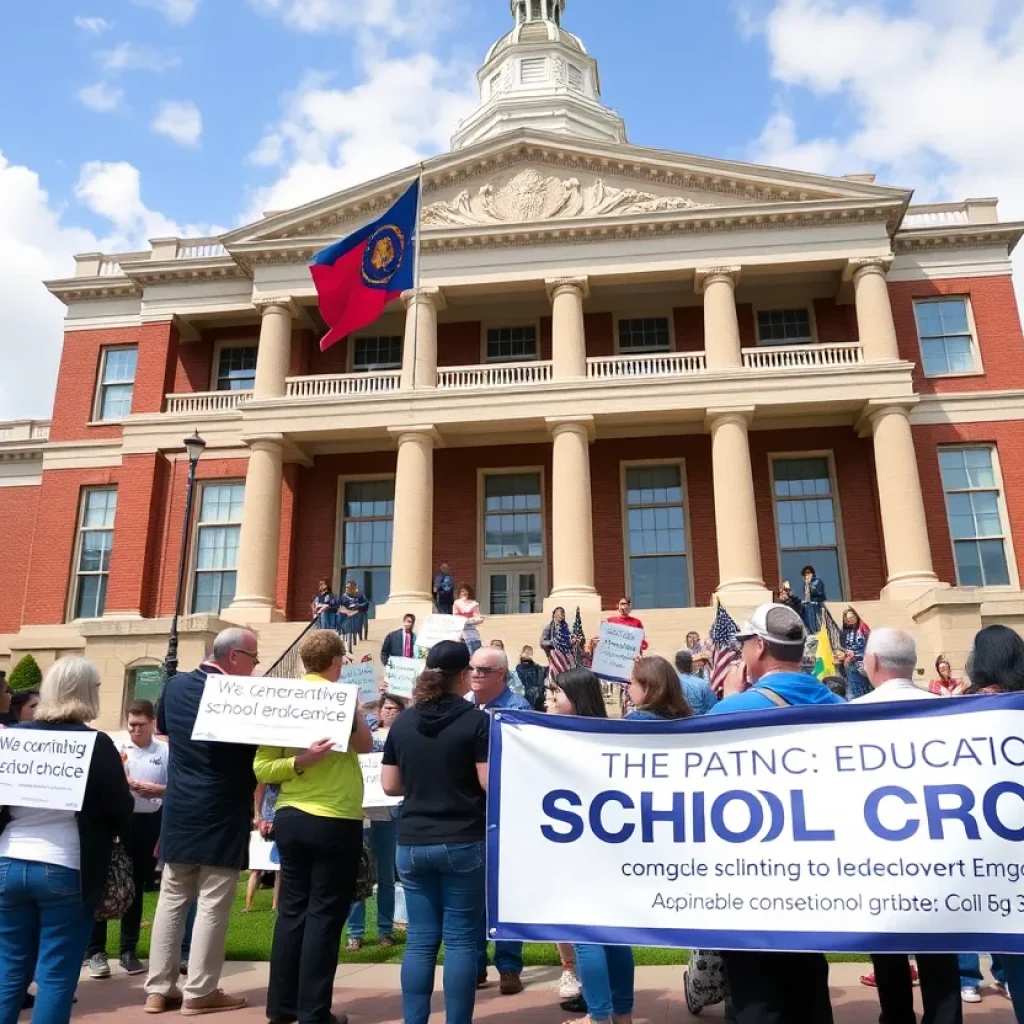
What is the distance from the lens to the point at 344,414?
77.8 ft

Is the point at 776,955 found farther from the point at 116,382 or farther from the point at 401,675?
the point at 116,382

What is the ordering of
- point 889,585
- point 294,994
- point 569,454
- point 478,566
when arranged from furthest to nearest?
point 478,566 < point 569,454 < point 889,585 < point 294,994

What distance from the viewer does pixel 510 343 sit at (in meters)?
26.6

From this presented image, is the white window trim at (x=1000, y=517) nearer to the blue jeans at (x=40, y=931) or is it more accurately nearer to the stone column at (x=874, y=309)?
the stone column at (x=874, y=309)

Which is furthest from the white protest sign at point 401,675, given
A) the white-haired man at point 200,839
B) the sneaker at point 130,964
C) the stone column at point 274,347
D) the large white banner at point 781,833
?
the stone column at point 274,347

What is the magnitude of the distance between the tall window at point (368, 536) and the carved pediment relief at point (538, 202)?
24.8 ft

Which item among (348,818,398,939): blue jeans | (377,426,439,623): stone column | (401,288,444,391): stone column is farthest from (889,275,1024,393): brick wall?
(348,818,398,939): blue jeans

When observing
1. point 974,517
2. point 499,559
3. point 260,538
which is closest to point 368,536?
point 260,538

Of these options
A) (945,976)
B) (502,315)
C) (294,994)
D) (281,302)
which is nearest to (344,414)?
(281,302)

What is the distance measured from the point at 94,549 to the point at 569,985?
79.6 feet

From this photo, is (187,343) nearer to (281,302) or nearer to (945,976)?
(281,302)

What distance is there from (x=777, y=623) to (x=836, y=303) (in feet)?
78.2

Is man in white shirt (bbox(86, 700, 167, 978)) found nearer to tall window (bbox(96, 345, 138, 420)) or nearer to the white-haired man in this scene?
the white-haired man

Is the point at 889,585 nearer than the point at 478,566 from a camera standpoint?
Yes
